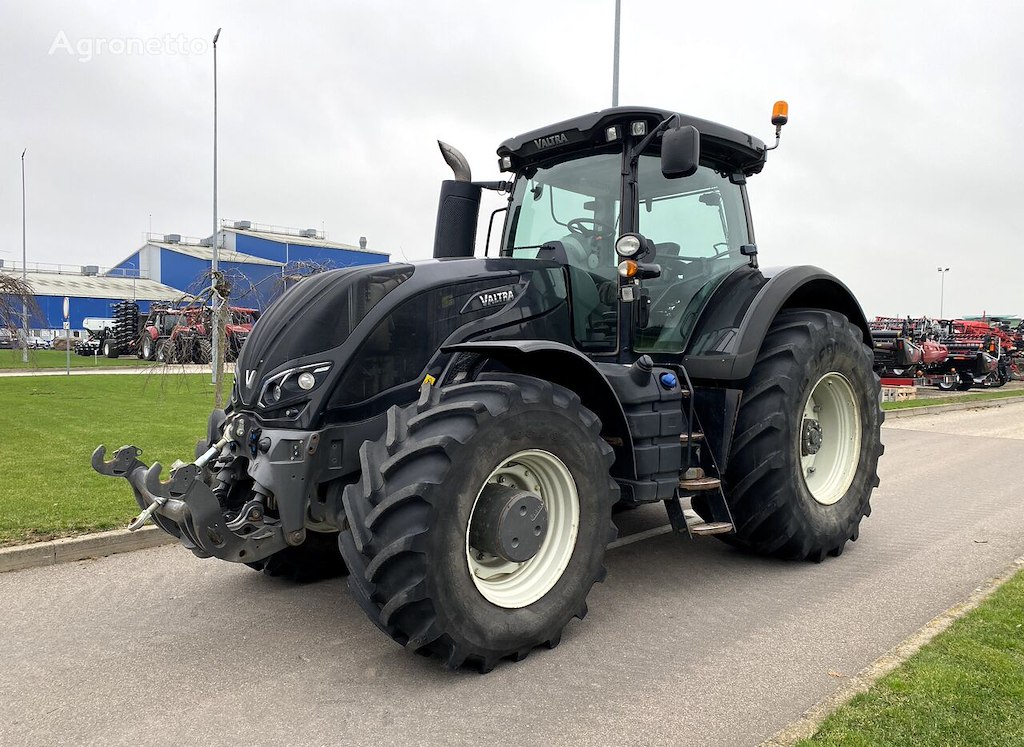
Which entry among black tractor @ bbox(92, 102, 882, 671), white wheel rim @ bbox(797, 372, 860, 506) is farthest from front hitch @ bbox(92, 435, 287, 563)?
white wheel rim @ bbox(797, 372, 860, 506)

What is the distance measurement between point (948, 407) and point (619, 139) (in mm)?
16294

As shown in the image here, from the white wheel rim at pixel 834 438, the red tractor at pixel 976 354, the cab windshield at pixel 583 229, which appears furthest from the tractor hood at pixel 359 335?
the red tractor at pixel 976 354

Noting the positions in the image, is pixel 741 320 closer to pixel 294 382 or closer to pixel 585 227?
pixel 585 227

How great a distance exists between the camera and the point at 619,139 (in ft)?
15.0

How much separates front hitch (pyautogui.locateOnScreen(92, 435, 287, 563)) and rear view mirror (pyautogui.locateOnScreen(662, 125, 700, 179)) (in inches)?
104

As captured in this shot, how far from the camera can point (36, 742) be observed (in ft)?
9.32

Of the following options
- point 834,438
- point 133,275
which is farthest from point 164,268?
point 834,438

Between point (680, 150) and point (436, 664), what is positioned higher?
point (680, 150)

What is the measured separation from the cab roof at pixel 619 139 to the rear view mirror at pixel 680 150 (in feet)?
1.59

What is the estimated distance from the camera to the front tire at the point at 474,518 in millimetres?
3145

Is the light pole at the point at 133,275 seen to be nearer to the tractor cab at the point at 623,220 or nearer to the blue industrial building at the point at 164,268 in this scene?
the blue industrial building at the point at 164,268

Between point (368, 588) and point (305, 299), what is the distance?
1.52 metres

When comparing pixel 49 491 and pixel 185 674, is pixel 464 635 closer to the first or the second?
pixel 185 674

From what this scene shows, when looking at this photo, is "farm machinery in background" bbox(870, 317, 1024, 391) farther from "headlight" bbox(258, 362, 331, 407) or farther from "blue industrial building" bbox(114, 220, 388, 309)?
"blue industrial building" bbox(114, 220, 388, 309)
